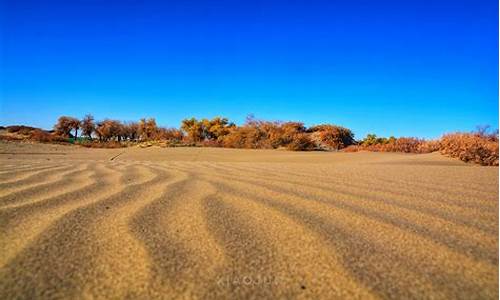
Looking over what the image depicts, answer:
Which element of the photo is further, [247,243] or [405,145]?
[405,145]

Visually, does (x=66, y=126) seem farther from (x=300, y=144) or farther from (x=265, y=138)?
(x=300, y=144)

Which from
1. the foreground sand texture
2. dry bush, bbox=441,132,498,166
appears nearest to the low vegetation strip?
dry bush, bbox=441,132,498,166

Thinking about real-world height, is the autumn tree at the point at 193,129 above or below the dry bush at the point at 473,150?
above

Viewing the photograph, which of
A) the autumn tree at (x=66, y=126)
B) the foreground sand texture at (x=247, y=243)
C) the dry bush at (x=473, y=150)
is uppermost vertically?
the autumn tree at (x=66, y=126)

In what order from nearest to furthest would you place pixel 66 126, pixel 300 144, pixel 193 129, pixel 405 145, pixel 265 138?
1. pixel 405 145
2. pixel 300 144
3. pixel 265 138
4. pixel 66 126
5. pixel 193 129

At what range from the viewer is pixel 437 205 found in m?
2.01

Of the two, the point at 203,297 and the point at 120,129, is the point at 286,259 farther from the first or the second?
the point at 120,129

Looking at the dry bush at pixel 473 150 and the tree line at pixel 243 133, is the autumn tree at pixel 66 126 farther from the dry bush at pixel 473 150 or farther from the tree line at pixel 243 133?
the dry bush at pixel 473 150

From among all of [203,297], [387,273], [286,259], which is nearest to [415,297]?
[387,273]

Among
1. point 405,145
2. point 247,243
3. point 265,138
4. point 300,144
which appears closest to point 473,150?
point 247,243

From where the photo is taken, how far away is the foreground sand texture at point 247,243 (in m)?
1.01

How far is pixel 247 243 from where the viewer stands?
1359mm

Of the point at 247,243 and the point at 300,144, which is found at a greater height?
the point at 300,144

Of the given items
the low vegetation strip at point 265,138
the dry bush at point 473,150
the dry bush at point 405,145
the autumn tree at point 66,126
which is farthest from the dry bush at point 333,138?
the autumn tree at point 66,126
